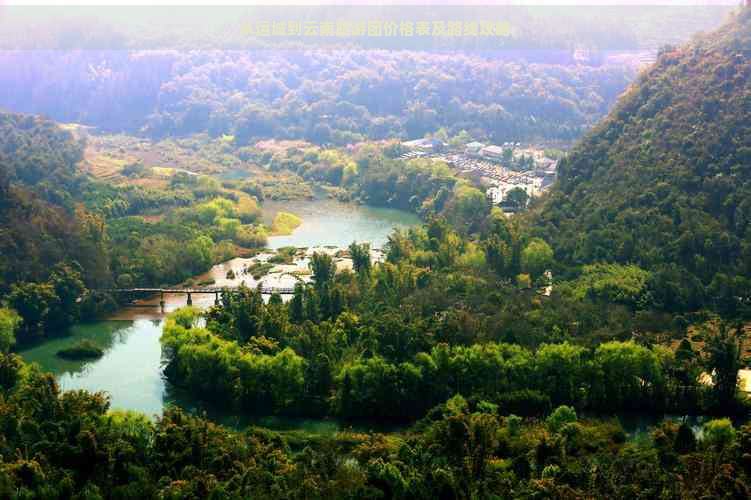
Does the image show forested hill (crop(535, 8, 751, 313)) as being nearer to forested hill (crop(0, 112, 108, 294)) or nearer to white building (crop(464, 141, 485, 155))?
white building (crop(464, 141, 485, 155))

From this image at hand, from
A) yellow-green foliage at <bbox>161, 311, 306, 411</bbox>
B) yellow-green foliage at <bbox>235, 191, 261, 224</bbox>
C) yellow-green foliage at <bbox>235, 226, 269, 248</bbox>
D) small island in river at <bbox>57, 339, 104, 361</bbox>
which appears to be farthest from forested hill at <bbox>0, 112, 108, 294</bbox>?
yellow-green foliage at <bbox>161, 311, 306, 411</bbox>

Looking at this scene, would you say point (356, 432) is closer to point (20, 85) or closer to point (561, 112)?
point (561, 112)

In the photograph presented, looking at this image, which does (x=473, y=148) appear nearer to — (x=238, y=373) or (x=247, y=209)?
(x=247, y=209)

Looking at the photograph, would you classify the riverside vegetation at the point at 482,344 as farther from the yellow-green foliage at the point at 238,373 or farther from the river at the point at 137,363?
the river at the point at 137,363

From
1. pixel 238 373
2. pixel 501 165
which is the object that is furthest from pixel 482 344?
pixel 501 165

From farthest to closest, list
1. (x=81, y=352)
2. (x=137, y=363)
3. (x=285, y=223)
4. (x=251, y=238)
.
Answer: (x=285, y=223) < (x=251, y=238) < (x=81, y=352) < (x=137, y=363)

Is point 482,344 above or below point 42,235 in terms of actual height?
below

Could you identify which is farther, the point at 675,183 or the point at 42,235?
the point at 675,183
